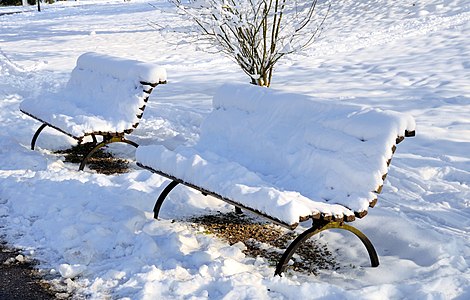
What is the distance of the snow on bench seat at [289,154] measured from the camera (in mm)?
3854

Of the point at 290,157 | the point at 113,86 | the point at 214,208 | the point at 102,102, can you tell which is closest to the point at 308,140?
the point at 290,157

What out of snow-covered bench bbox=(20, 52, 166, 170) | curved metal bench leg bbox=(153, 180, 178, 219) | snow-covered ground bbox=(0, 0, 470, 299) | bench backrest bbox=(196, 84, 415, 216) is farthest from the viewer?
snow-covered bench bbox=(20, 52, 166, 170)

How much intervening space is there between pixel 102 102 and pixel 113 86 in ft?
0.73

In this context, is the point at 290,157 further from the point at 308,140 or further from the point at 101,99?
the point at 101,99

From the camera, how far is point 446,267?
3.96 meters

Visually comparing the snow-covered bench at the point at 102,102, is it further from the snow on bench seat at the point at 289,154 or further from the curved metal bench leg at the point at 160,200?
the curved metal bench leg at the point at 160,200

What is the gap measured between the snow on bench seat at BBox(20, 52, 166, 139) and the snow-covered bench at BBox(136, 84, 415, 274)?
1.14 m

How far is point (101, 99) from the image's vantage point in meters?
6.88

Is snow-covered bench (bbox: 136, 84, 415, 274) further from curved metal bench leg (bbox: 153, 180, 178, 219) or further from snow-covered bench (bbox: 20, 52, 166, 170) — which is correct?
snow-covered bench (bbox: 20, 52, 166, 170)

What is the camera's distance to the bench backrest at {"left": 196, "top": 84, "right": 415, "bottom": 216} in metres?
3.89

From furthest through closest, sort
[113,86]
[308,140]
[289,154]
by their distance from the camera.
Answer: [113,86] < [289,154] < [308,140]

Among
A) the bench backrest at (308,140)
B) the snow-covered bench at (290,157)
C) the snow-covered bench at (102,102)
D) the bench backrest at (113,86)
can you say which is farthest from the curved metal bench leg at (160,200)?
the bench backrest at (113,86)

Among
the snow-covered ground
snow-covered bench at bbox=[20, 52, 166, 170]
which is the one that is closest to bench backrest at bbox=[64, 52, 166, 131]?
snow-covered bench at bbox=[20, 52, 166, 170]

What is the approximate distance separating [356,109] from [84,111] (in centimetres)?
349
